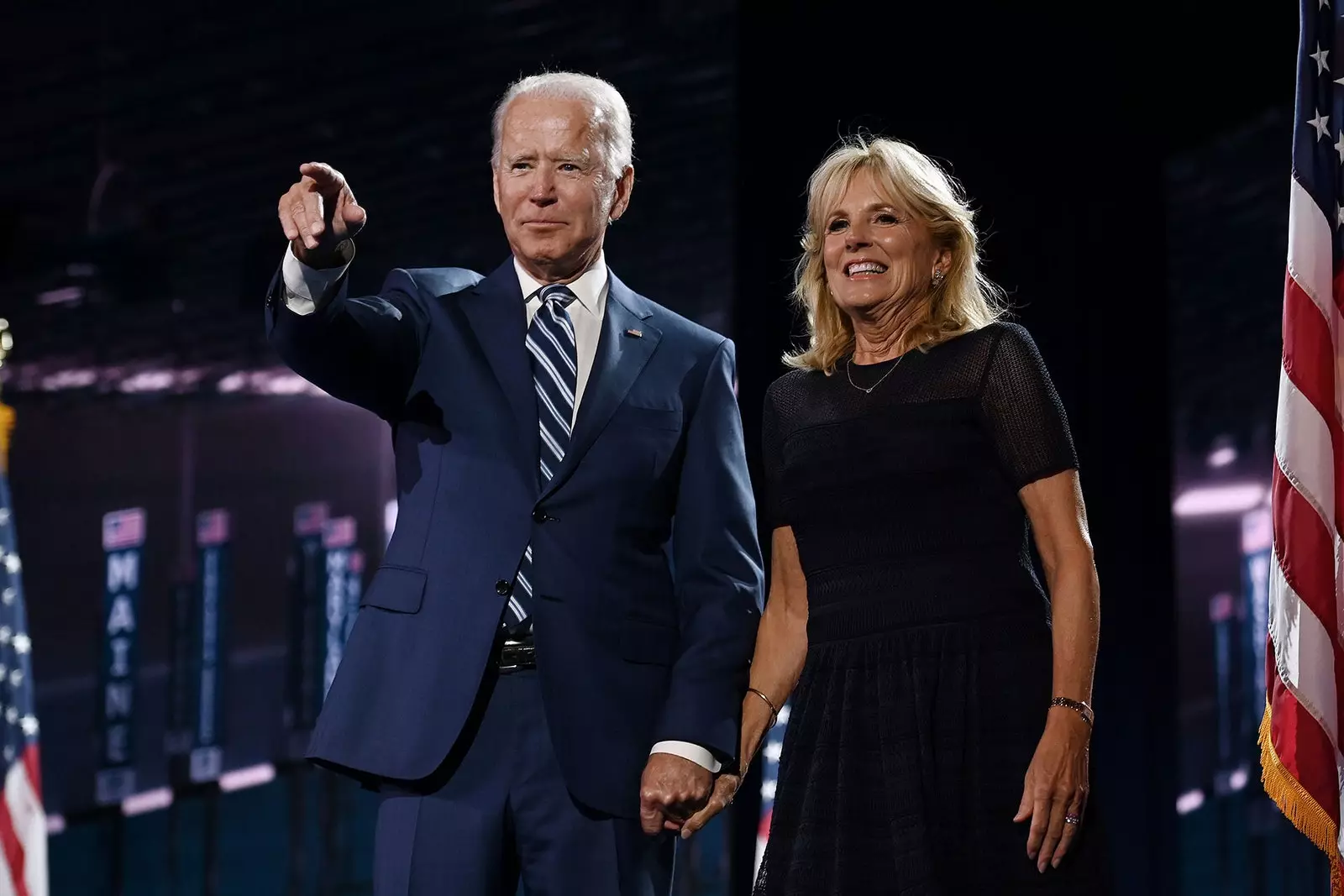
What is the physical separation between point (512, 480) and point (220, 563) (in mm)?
2483

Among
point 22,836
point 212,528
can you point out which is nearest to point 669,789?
point 22,836

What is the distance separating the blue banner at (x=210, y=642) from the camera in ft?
12.6

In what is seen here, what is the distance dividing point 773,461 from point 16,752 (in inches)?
79.1

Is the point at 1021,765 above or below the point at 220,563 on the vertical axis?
below

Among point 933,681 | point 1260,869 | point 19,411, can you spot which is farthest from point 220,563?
point 1260,869

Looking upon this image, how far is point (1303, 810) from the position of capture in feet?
6.67

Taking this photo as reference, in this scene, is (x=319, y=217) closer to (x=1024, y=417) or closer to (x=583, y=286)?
(x=583, y=286)

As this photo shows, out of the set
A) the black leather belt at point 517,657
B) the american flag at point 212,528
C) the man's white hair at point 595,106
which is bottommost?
the black leather belt at point 517,657

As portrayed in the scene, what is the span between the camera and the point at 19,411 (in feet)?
11.8

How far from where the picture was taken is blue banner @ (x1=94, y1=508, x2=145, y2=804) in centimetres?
369

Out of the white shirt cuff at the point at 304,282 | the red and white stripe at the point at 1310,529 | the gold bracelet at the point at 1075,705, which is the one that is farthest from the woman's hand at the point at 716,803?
the red and white stripe at the point at 1310,529

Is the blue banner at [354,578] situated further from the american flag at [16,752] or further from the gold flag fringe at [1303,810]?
the gold flag fringe at [1303,810]

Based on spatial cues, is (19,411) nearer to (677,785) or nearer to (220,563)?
(220,563)

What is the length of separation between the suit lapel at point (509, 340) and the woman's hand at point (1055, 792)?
659mm
